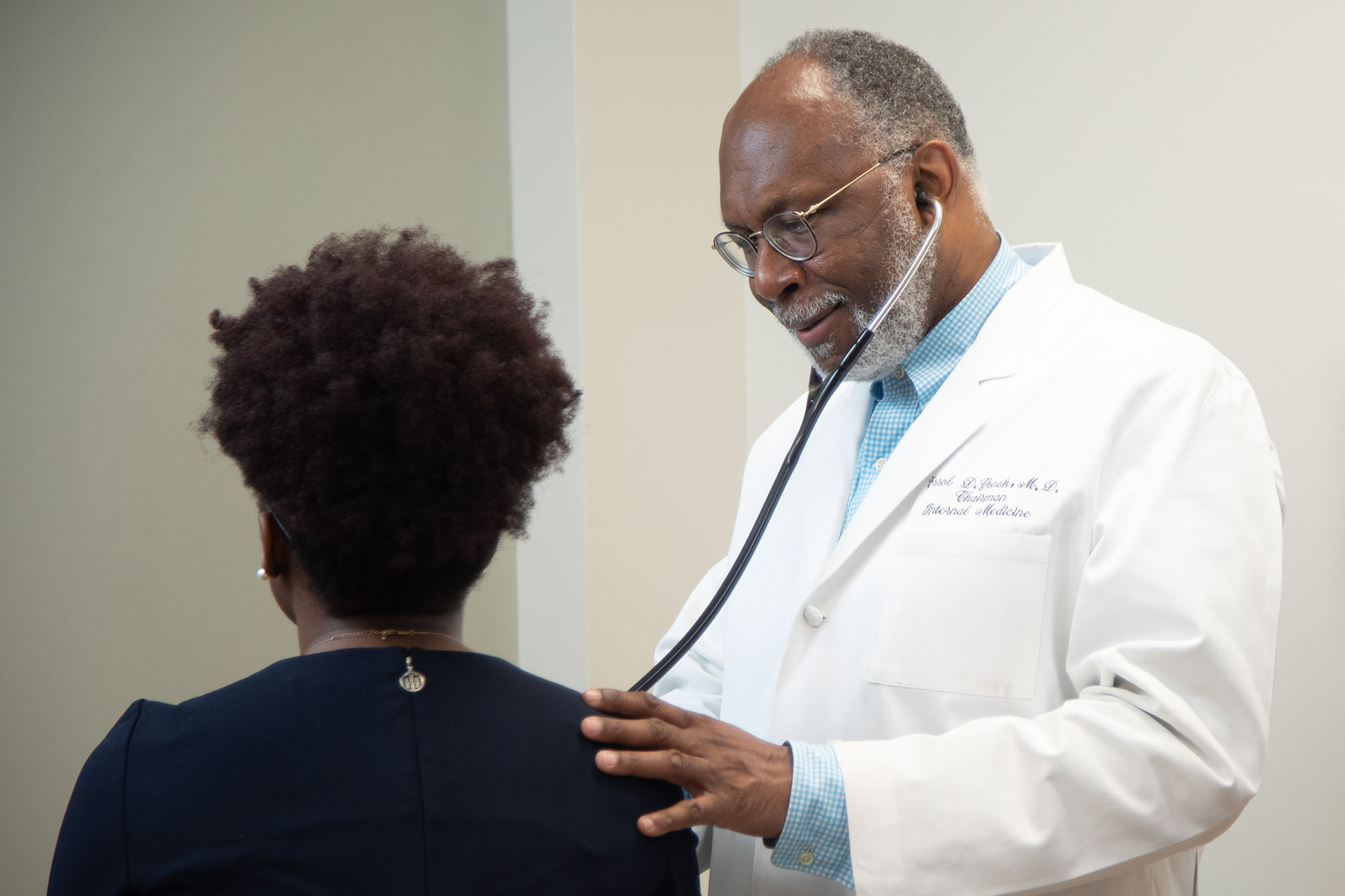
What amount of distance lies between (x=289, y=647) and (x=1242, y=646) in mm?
1478

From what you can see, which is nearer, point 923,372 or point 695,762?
point 695,762

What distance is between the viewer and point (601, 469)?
2.10 m

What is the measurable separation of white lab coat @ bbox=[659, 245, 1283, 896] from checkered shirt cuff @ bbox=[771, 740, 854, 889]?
0.04ft

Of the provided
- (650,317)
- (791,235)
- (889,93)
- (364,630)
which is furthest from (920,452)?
(650,317)

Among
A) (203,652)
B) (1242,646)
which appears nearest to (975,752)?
(1242,646)

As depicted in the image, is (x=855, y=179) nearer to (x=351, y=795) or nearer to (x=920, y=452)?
(x=920, y=452)

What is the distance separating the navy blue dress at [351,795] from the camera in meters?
0.71

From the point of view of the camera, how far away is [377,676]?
2.53 ft

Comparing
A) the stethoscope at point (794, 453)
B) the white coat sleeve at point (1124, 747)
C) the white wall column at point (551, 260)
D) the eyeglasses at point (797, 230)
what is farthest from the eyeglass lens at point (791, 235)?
the white wall column at point (551, 260)

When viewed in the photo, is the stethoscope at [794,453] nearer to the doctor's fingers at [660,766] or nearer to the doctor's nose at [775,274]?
the doctor's nose at [775,274]

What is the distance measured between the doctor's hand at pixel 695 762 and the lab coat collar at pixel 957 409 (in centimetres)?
28

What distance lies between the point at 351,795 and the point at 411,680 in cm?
8

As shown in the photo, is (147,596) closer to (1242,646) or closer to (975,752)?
(975,752)

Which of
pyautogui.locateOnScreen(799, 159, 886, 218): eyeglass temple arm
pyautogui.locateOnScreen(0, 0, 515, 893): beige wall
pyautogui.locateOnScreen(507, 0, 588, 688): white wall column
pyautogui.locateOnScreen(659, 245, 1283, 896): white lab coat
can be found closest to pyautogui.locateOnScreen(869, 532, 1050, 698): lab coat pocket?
pyautogui.locateOnScreen(659, 245, 1283, 896): white lab coat
